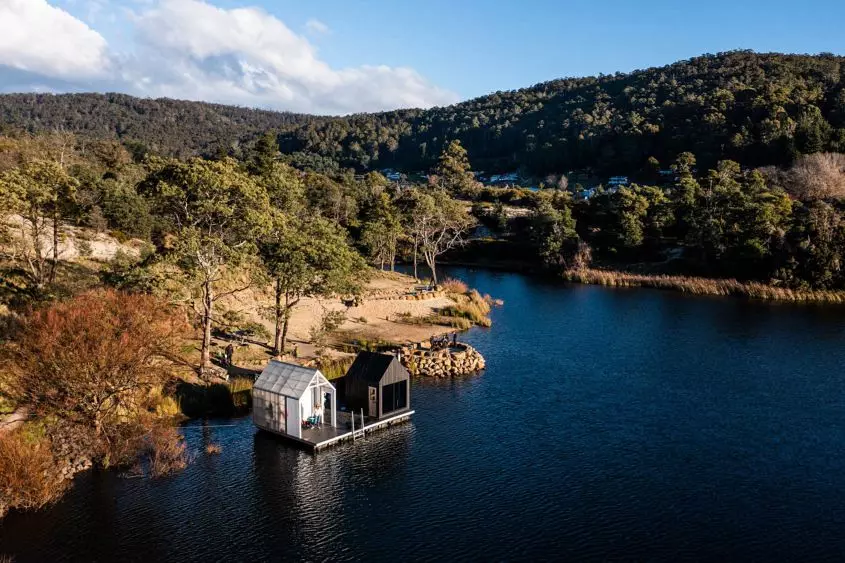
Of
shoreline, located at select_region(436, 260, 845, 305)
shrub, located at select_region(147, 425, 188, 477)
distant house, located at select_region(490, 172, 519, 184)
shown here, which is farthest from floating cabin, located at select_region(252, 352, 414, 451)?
distant house, located at select_region(490, 172, 519, 184)

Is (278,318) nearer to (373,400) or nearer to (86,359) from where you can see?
(373,400)

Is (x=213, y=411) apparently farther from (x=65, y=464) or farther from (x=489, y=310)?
(x=489, y=310)

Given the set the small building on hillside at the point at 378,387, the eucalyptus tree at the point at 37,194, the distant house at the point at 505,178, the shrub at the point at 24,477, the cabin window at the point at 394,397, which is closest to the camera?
the shrub at the point at 24,477

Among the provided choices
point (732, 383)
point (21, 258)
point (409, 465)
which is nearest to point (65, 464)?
point (409, 465)

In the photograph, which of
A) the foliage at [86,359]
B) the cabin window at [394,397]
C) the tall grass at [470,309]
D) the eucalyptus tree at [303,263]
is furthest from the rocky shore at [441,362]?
the foliage at [86,359]

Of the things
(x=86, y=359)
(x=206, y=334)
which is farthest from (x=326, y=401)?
(x=86, y=359)

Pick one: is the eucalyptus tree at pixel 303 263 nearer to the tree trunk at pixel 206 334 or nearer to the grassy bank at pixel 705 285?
the tree trunk at pixel 206 334
